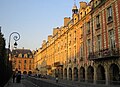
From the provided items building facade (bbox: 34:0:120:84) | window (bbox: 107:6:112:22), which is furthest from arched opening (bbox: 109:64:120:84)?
window (bbox: 107:6:112:22)

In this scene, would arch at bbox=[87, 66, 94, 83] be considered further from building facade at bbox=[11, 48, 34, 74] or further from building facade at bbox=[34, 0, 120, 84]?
building facade at bbox=[11, 48, 34, 74]

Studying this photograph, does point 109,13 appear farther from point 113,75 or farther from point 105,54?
point 113,75

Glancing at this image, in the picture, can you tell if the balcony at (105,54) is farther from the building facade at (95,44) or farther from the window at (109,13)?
the window at (109,13)

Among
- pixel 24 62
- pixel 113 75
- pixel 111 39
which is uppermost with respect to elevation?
pixel 111 39

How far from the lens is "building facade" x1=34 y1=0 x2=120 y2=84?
25453 mm

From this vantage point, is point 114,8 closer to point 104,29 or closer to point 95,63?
point 104,29

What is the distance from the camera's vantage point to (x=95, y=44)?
30.2 metres

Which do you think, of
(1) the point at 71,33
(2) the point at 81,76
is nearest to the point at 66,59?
(1) the point at 71,33

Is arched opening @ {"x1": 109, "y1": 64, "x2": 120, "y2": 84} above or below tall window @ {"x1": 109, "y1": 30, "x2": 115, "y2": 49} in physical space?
below

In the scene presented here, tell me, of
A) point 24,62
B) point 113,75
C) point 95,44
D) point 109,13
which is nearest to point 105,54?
point 113,75

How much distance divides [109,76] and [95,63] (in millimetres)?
3977

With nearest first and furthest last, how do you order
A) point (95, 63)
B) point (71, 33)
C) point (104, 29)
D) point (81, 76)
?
1. point (104, 29)
2. point (95, 63)
3. point (81, 76)
4. point (71, 33)

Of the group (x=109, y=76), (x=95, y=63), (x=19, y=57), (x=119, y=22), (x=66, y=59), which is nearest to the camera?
(x=119, y=22)

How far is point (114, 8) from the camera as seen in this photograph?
2559cm
